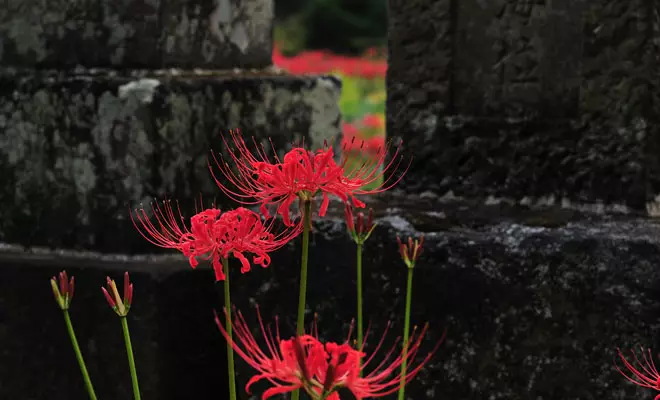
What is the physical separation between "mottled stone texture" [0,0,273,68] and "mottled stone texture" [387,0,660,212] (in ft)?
1.54

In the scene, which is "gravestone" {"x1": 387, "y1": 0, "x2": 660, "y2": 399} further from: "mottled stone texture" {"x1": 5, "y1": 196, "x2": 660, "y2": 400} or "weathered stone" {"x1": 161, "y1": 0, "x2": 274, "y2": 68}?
"weathered stone" {"x1": 161, "y1": 0, "x2": 274, "y2": 68}

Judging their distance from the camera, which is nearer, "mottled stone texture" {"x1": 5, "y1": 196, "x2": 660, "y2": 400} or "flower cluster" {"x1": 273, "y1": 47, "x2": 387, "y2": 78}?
"mottled stone texture" {"x1": 5, "y1": 196, "x2": 660, "y2": 400}

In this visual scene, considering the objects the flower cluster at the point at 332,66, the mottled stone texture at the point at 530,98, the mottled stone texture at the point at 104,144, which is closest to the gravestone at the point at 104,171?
the mottled stone texture at the point at 104,144

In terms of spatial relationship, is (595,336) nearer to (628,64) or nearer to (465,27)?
(628,64)

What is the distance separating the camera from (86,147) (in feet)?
6.33

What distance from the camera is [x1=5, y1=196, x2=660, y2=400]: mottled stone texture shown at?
1.68m

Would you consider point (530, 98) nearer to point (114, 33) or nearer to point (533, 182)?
point (533, 182)

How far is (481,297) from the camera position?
5.68 ft

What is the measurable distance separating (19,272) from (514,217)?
114cm

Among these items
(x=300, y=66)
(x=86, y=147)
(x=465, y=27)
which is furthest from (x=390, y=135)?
(x=300, y=66)

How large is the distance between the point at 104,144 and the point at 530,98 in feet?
3.29

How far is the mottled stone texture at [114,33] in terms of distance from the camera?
1950 mm

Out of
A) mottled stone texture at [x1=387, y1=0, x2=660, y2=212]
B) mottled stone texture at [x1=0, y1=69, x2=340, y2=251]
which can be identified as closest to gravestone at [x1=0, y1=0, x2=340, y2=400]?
mottled stone texture at [x1=0, y1=69, x2=340, y2=251]

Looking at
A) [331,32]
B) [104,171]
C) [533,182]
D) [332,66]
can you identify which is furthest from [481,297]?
[331,32]
